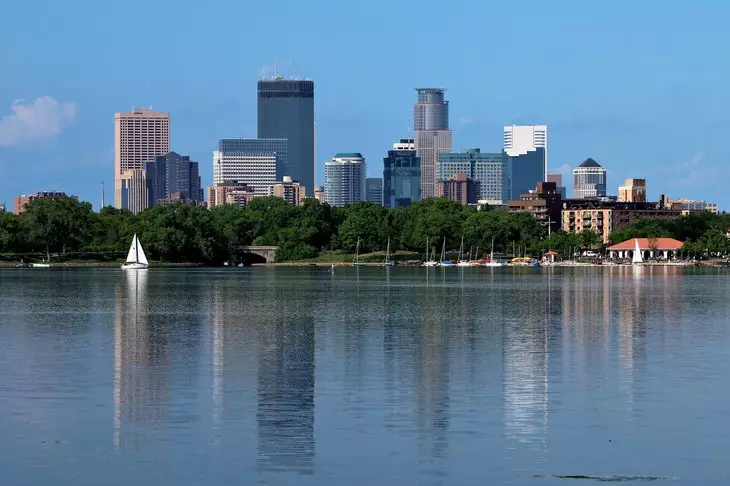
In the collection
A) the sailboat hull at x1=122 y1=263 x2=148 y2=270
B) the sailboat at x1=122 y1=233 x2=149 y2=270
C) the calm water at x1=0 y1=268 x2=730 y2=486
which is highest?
the sailboat at x1=122 y1=233 x2=149 y2=270

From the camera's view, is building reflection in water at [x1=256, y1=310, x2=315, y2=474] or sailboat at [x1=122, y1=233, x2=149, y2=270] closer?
building reflection in water at [x1=256, y1=310, x2=315, y2=474]

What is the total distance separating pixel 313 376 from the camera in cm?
3881

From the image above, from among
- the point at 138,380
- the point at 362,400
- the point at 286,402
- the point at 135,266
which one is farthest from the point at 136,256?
the point at 286,402

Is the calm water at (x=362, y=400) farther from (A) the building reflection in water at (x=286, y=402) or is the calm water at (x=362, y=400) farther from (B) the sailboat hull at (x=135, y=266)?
(B) the sailboat hull at (x=135, y=266)

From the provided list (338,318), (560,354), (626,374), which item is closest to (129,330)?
(338,318)

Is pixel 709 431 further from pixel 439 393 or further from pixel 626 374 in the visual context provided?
pixel 626 374

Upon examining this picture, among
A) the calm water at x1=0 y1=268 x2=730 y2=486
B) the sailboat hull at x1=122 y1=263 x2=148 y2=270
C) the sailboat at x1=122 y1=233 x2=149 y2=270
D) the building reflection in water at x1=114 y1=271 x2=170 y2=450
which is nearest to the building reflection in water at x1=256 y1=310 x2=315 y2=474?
the calm water at x1=0 y1=268 x2=730 y2=486

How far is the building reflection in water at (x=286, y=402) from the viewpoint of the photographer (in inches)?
1024

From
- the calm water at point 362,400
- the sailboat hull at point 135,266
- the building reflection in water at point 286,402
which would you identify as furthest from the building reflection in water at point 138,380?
the sailboat hull at point 135,266

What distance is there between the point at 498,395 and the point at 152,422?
9.19 m

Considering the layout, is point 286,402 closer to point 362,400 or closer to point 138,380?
point 362,400

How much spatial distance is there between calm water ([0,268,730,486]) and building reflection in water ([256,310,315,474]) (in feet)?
0.24

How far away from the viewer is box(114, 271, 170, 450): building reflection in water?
29112mm

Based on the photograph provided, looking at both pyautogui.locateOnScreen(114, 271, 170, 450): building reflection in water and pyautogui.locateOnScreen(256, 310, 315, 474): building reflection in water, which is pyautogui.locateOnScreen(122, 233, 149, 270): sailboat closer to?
pyautogui.locateOnScreen(114, 271, 170, 450): building reflection in water
